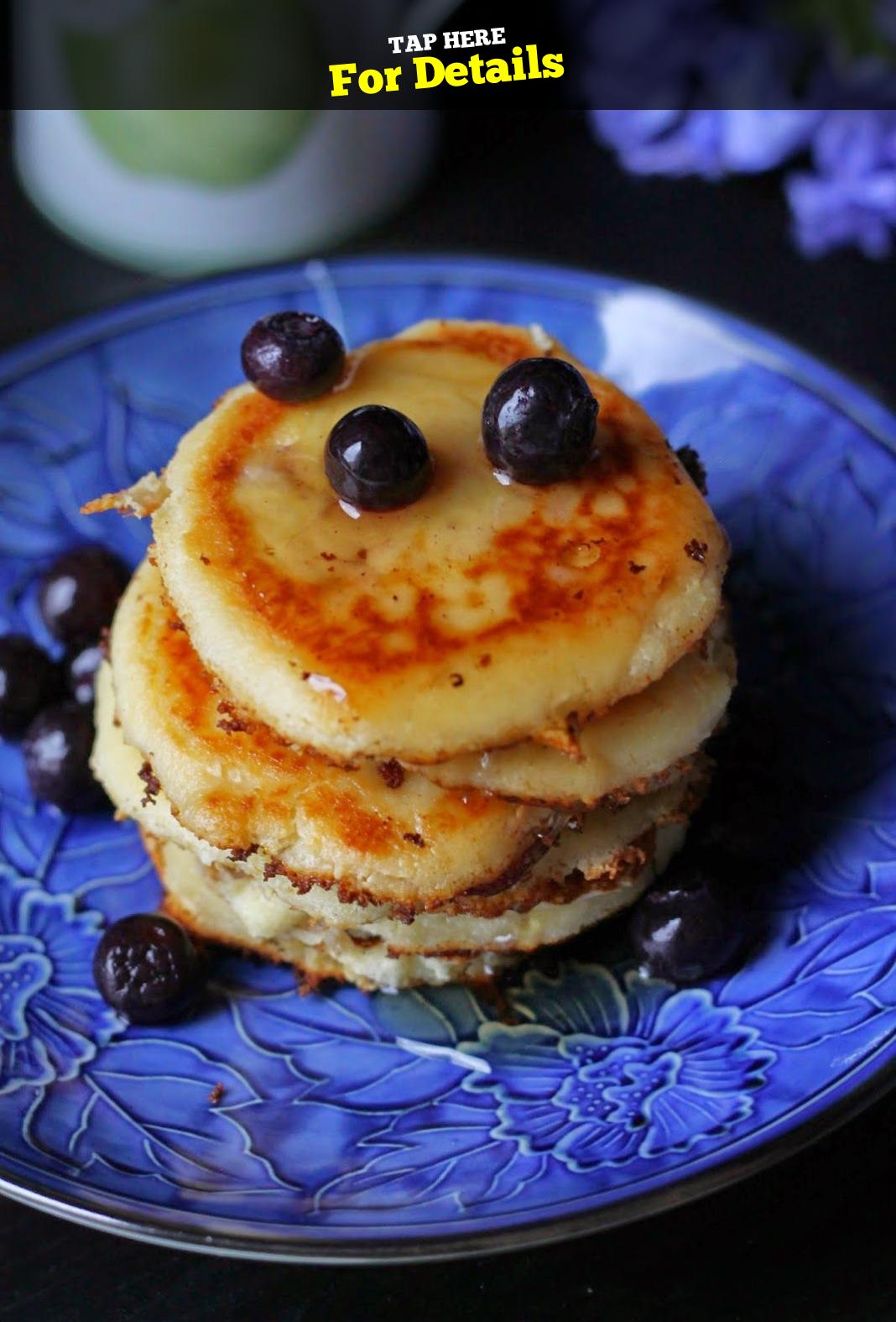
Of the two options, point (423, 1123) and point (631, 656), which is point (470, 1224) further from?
point (631, 656)

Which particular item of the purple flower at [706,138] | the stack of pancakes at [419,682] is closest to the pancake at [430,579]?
the stack of pancakes at [419,682]

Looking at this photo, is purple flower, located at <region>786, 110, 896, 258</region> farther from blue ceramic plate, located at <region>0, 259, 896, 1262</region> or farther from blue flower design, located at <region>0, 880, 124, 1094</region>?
blue flower design, located at <region>0, 880, 124, 1094</region>

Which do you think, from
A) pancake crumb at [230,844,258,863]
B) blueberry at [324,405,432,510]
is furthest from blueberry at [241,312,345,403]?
pancake crumb at [230,844,258,863]

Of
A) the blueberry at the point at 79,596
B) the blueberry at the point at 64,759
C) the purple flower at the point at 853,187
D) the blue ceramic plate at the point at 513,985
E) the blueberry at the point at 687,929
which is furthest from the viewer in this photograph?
the purple flower at the point at 853,187

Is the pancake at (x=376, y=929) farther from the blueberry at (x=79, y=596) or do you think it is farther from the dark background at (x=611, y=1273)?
the blueberry at (x=79, y=596)

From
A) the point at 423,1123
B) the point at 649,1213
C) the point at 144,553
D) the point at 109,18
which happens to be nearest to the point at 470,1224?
the point at 649,1213

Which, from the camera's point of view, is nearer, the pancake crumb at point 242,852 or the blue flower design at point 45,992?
the pancake crumb at point 242,852

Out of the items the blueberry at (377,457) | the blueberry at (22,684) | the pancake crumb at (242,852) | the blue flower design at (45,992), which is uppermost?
the blueberry at (377,457)
